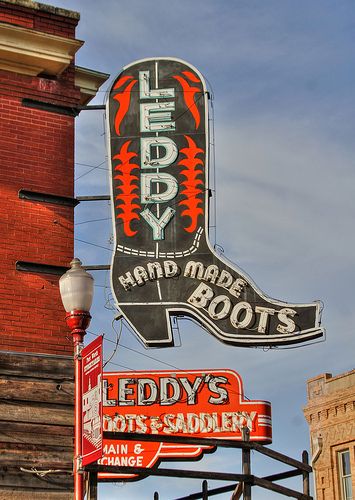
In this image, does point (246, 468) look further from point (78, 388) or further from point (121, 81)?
point (121, 81)

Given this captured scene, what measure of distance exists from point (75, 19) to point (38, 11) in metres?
0.57

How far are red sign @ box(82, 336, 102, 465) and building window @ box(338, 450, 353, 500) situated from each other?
25.3m

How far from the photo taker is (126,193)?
17.0 metres

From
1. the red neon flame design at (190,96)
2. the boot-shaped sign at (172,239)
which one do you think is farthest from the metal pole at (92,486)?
the red neon flame design at (190,96)

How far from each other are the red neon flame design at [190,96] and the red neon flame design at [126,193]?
1.27 meters

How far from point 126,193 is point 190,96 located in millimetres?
2005

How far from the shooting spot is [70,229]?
15281 millimetres

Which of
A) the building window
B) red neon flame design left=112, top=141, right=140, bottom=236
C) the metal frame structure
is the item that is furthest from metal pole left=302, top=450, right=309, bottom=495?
the building window

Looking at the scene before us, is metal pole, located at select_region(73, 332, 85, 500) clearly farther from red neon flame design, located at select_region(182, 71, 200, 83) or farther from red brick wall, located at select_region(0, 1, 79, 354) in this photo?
red neon flame design, located at select_region(182, 71, 200, 83)

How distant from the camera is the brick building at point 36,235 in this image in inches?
534

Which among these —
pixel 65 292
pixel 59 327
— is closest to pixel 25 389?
pixel 59 327

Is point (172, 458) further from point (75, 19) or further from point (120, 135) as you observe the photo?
point (75, 19)

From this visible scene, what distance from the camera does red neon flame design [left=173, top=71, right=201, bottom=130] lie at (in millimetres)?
17391

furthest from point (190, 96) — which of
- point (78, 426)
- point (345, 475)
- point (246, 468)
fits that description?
point (345, 475)
